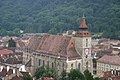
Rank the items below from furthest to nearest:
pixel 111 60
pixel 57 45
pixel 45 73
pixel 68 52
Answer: pixel 111 60 → pixel 57 45 → pixel 68 52 → pixel 45 73

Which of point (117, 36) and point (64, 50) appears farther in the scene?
point (117, 36)

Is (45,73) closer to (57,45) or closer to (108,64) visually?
(57,45)

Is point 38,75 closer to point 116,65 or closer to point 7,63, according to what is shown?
point 7,63

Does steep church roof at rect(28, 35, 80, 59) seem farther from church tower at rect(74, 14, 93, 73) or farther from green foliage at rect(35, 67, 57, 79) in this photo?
green foliage at rect(35, 67, 57, 79)

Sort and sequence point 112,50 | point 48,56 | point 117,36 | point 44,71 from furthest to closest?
1. point 117,36
2. point 112,50
3. point 48,56
4. point 44,71

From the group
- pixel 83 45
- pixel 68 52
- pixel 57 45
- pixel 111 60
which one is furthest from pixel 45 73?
pixel 111 60

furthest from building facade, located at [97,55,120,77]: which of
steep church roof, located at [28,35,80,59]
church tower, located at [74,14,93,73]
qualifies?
steep church roof, located at [28,35,80,59]

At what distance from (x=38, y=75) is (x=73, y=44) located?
32.8 ft

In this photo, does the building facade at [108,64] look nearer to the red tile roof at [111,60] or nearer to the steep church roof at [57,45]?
the red tile roof at [111,60]

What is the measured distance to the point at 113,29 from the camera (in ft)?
648

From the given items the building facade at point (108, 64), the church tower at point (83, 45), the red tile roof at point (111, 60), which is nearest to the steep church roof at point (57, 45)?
the church tower at point (83, 45)

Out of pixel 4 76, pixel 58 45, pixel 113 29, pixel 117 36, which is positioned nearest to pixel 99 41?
pixel 117 36

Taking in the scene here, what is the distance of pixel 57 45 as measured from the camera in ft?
272

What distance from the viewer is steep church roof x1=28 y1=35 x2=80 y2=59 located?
263 feet
